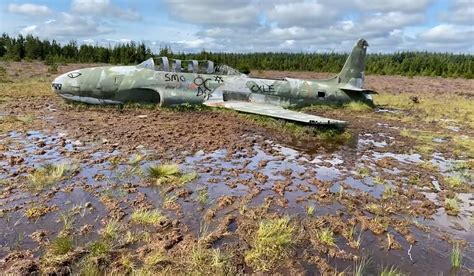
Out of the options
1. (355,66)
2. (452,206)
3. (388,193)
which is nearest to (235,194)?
(388,193)

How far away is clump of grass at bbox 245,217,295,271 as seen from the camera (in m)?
4.62

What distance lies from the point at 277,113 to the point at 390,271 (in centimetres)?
926

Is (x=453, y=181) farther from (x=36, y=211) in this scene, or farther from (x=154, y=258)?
(x=36, y=211)

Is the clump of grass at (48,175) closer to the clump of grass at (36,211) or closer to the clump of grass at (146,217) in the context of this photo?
the clump of grass at (36,211)

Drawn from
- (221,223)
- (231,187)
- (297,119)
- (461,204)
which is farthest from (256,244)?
(297,119)

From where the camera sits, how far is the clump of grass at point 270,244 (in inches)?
182

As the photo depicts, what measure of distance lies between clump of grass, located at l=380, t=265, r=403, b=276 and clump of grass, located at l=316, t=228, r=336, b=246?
82cm

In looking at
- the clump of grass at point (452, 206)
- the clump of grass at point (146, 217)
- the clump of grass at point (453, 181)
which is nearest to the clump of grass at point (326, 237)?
the clump of grass at point (146, 217)

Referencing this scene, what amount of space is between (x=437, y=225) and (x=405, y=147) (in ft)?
18.3

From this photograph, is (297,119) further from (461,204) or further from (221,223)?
(221,223)

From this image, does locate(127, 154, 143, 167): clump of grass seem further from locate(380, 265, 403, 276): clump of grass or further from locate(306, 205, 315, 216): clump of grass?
locate(380, 265, 403, 276): clump of grass

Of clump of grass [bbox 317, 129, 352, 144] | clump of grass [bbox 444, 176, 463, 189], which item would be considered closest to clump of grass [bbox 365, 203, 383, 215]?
clump of grass [bbox 444, 176, 463, 189]

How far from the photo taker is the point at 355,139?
12094 mm

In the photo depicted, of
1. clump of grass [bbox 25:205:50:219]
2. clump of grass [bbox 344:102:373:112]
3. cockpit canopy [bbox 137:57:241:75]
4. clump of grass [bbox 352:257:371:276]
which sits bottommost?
clump of grass [bbox 352:257:371:276]
